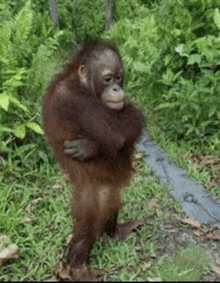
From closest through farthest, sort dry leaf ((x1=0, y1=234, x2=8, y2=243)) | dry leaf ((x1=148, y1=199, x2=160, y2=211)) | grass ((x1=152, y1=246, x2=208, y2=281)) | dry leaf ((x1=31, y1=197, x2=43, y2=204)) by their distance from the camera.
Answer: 1. grass ((x1=152, y1=246, x2=208, y2=281))
2. dry leaf ((x1=0, y1=234, x2=8, y2=243))
3. dry leaf ((x1=31, y1=197, x2=43, y2=204))
4. dry leaf ((x1=148, y1=199, x2=160, y2=211))

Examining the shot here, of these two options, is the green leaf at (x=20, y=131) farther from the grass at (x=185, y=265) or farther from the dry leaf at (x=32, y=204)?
the grass at (x=185, y=265)

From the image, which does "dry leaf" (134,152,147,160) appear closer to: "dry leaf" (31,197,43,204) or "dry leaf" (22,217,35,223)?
"dry leaf" (31,197,43,204)

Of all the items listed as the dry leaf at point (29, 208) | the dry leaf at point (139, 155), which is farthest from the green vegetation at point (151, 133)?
the dry leaf at point (139, 155)

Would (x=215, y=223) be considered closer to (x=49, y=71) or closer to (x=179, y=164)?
(x=179, y=164)

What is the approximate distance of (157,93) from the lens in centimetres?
554

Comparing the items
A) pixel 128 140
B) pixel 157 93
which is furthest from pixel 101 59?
pixel 157 93

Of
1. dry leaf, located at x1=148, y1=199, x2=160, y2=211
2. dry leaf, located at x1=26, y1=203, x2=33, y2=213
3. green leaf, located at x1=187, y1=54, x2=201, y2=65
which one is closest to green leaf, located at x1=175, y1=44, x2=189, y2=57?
green leaf, located at x1=187, y1=54, x2=201, y2=65

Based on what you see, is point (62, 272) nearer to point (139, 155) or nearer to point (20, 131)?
point (20, 131)

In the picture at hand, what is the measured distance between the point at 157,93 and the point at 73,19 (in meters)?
4.49

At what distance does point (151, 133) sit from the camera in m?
5.25

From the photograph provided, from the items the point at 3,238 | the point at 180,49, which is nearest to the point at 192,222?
the point at 3,238

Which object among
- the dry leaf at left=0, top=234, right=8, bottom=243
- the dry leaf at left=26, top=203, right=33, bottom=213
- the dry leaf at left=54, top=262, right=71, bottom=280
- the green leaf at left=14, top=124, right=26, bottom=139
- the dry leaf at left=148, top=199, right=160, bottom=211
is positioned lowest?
the dry leaf at left=26, top=203, right=33, bottom=213

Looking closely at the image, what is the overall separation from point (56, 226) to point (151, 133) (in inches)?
87.7

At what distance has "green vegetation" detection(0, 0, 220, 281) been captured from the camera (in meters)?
3.00
